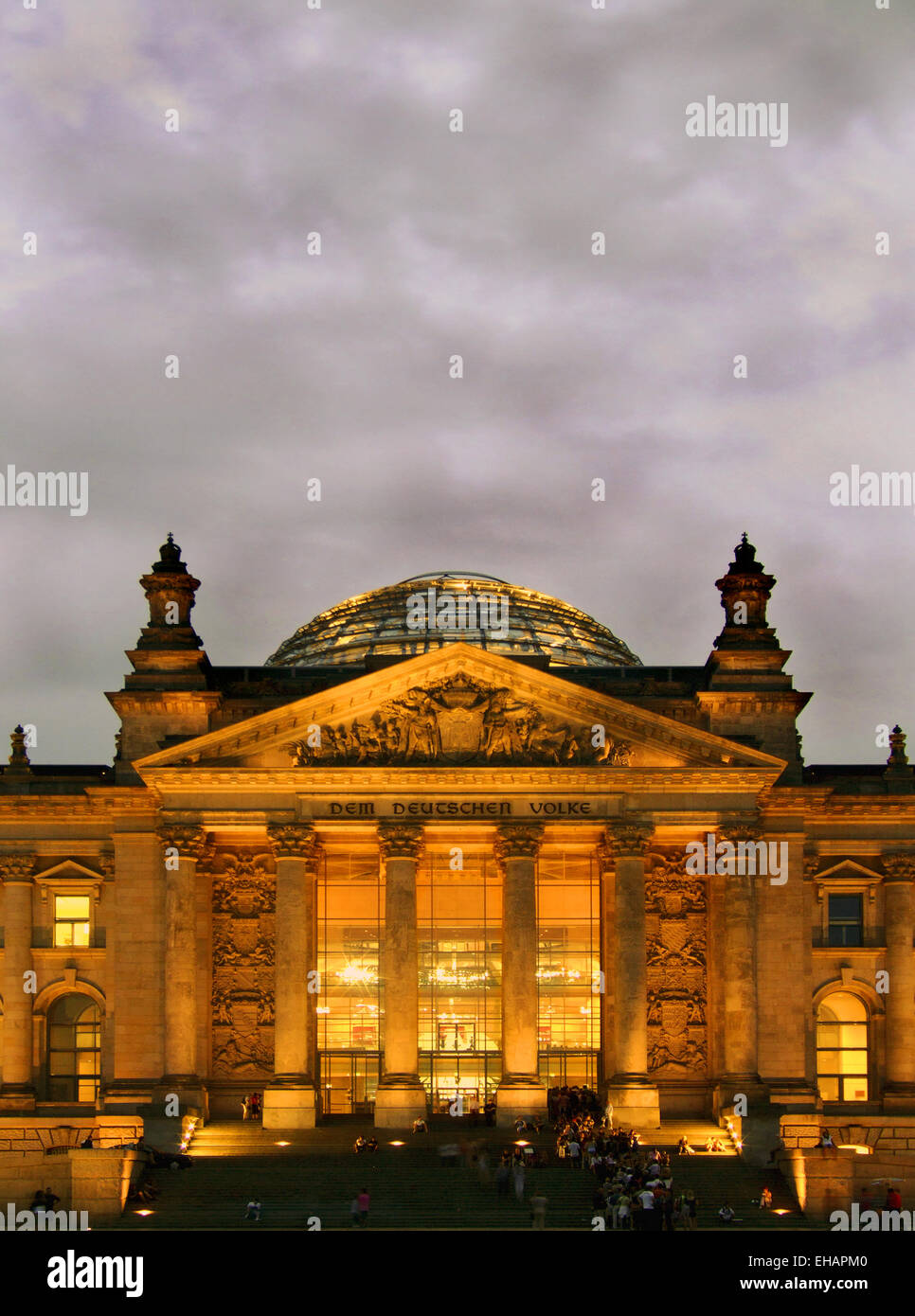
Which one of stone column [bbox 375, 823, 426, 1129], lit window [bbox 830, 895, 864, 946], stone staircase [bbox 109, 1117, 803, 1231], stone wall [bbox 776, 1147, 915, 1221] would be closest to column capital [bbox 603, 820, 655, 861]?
stone column [bbox 375, 823, 426, 1129]

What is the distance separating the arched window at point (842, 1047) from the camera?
8144cm

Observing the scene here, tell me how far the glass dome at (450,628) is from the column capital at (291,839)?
22533 millimetres

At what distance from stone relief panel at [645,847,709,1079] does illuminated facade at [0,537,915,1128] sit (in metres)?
0.11

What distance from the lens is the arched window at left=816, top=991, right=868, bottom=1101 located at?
81438 millimetres

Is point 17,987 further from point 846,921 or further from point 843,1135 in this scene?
point 843,1135

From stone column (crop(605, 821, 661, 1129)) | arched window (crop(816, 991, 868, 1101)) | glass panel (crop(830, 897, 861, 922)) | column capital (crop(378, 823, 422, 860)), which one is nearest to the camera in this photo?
stone column (crop(605, 821, 661, 1129))

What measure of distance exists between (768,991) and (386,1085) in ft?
51.2

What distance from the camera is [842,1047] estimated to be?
269 ft

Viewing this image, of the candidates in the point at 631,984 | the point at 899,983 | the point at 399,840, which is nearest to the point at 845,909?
the point at 899,983

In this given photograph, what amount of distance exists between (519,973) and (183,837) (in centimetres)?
1362

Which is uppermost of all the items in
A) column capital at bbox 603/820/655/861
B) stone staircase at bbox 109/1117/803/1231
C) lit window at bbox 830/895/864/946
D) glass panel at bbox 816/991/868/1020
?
column capital at bbox 603/820/655/861

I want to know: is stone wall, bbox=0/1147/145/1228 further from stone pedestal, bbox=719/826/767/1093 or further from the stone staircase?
stone pedestal, bbox=719/826/767/1093
